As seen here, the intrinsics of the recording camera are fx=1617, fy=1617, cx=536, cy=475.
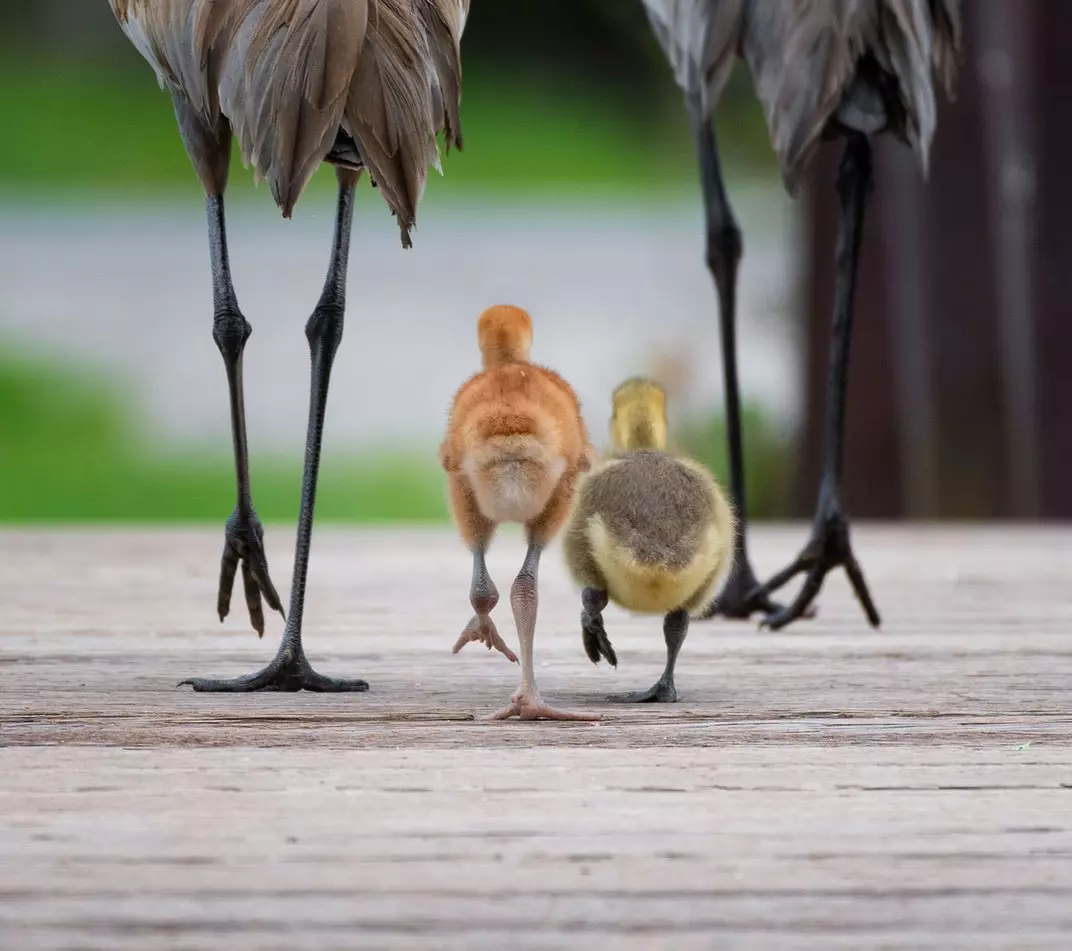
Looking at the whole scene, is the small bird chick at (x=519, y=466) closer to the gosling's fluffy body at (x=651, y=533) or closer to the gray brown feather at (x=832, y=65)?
the gosling's fluffy body at (x=651, y=533)

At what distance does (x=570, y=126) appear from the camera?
26.1 feet

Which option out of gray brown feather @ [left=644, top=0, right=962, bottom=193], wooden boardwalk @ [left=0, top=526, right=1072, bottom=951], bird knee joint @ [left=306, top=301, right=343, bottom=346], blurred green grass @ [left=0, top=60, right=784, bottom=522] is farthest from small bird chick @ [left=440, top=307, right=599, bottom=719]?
blurred green grass @ [left=0, top=60, right=784, bottom=522]

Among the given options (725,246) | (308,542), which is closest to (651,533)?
(308,542)

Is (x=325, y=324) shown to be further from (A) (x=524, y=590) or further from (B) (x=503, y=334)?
(A) (x=524, y=590)

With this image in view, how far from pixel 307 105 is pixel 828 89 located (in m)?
0.87

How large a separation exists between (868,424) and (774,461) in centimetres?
172

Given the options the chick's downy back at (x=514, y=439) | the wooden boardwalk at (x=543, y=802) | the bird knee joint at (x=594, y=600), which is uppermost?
the chick's downy back at (x=514, y=439)

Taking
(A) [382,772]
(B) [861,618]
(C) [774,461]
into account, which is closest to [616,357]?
(C) [774,461]

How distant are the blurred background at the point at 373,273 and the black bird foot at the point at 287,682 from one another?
4.33m

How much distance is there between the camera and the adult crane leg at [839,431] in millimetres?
2260

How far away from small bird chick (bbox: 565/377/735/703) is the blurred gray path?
5312 mm

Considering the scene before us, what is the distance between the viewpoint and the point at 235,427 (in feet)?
5.75

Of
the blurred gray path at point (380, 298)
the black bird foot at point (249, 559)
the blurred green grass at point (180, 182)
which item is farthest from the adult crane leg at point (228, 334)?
the blurred green grass at point (180, 182)

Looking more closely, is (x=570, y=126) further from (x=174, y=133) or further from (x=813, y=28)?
(x=813, y=28)
